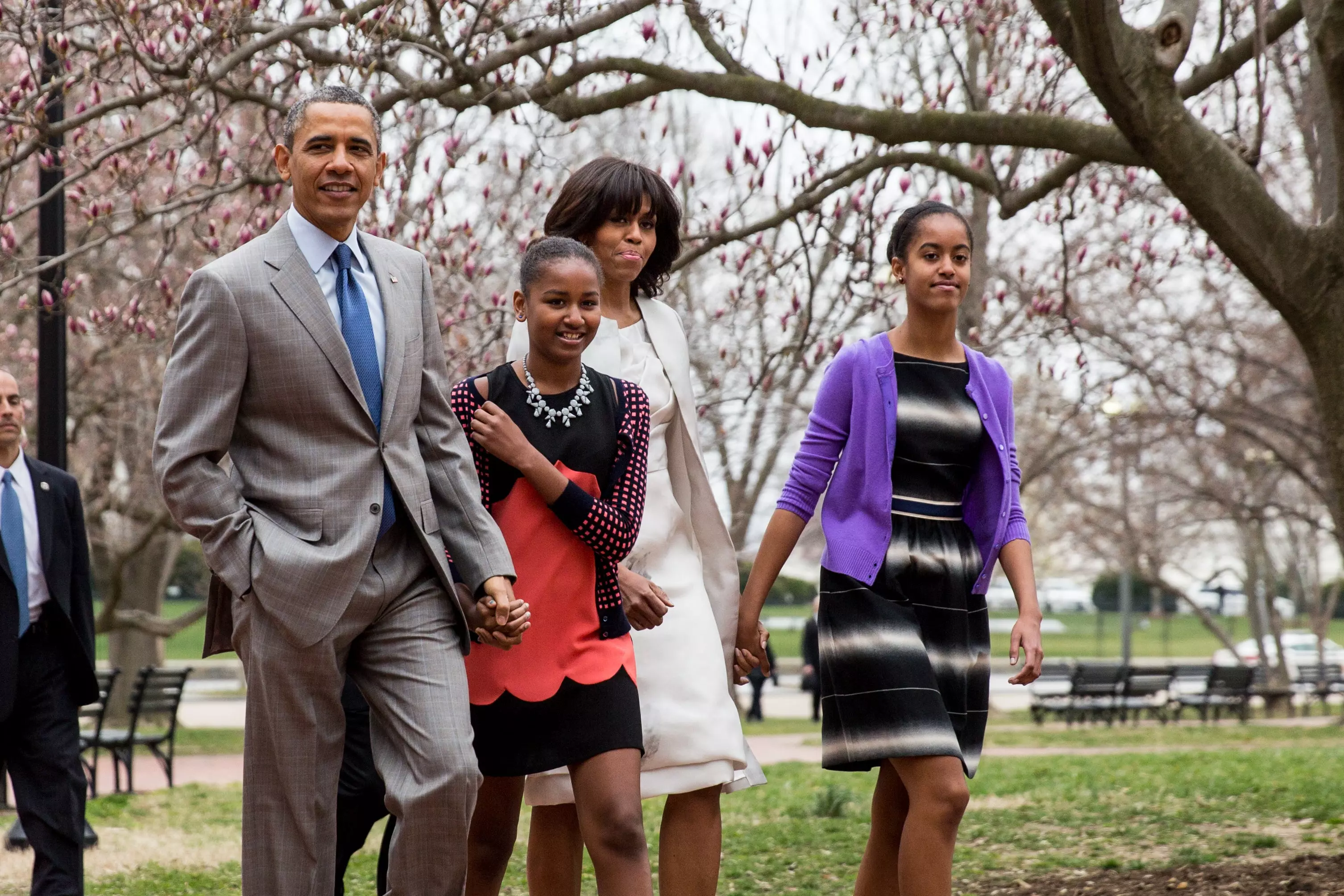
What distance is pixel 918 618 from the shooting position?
4.26m

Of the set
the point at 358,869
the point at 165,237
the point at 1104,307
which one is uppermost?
the point at 1104,307

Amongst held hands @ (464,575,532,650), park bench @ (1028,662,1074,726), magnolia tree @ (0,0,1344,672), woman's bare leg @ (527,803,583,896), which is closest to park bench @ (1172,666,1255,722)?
park bench @ (1028,662,1074,726)

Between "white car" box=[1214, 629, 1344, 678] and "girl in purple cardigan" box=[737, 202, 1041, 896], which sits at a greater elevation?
"girl in purple cardigan" box=[737, 202, 1041, 896]

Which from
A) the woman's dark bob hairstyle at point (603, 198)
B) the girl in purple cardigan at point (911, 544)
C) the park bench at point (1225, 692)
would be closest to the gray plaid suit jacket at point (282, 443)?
the woman's dark bob hairstyle at point (603, 198)

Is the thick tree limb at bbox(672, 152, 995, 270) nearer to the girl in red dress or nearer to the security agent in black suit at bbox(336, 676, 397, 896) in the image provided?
the security agent in black suit at bbox(336, 676, 397, 896)

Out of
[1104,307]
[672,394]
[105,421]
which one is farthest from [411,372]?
[1104,307]

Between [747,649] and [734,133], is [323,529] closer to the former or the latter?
[747,649]

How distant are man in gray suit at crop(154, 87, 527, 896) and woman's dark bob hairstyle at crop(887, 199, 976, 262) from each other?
5.05 feet

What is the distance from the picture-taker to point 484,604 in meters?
3.57

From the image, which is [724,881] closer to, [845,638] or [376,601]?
[845,638]

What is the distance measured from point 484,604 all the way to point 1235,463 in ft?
68.0

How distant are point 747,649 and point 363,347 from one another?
4.85 feet

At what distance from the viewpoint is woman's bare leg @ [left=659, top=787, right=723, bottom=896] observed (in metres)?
4.05

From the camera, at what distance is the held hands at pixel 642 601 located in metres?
3.95
